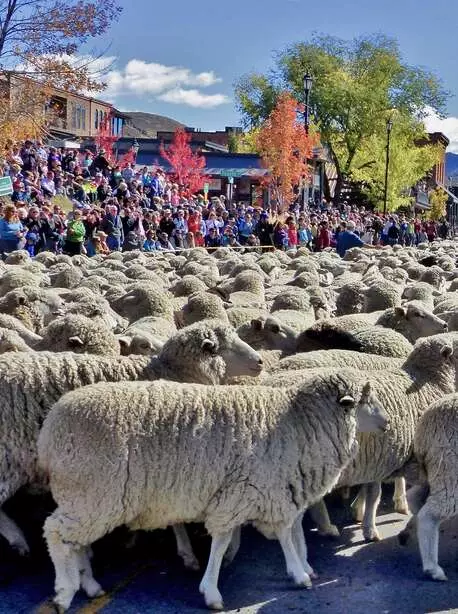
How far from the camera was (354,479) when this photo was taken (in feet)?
18.3

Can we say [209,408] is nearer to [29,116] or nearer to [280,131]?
[29,116]

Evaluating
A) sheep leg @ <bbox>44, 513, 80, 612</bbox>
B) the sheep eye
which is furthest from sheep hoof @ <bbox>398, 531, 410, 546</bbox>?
sheep leg @ <bbox>44, 513, 80, 612</bbox>

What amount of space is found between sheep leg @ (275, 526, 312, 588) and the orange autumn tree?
145 feet

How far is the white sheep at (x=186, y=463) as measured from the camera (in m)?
4.48

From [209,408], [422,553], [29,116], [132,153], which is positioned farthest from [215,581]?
[132,153]

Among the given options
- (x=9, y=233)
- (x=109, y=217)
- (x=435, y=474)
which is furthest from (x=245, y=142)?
(x=435, y=474)

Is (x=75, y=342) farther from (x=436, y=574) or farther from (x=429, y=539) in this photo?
(x=436, y=574)

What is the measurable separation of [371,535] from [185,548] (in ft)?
4.04

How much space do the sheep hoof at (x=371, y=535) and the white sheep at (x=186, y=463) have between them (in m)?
0.73

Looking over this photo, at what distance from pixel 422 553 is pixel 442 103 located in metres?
66.1

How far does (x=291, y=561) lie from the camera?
4.82m

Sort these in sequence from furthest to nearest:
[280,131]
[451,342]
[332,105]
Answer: [332,105] < [280,131] < [451,342]

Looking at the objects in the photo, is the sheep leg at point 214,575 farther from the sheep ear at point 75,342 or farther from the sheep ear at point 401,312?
the sheep ear at point 401,312

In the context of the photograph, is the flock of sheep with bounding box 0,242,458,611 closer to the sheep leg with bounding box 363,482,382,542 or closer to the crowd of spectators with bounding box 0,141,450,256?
the sheep leg with bounding box 363,482,382,542
